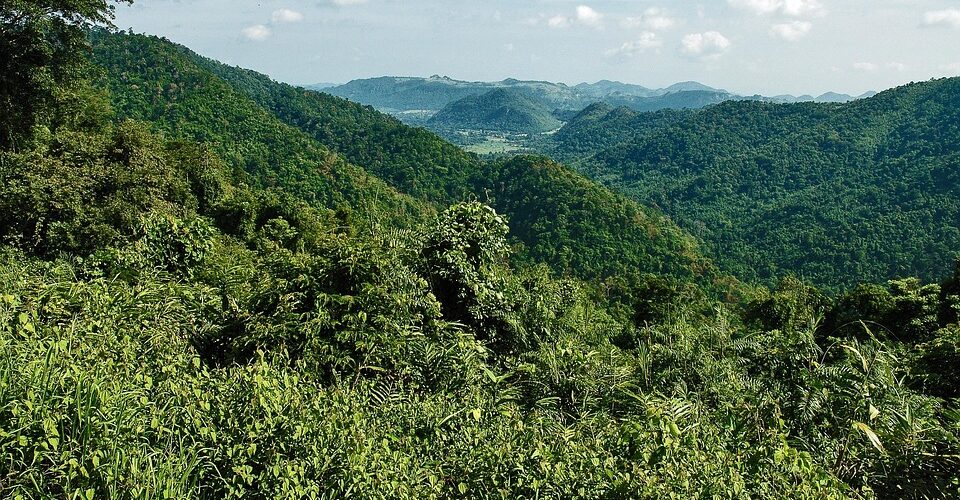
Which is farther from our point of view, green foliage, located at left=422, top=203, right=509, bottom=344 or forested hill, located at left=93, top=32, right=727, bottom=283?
forested hill, located at left=93, top=32, right=727, bottom=283

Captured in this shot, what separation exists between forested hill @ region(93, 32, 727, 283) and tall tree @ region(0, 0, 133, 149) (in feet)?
76.4

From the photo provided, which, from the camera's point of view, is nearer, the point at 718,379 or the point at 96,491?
the point at 96,491

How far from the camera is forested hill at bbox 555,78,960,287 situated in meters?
57.6

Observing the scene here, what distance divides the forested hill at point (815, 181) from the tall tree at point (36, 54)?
5919cm

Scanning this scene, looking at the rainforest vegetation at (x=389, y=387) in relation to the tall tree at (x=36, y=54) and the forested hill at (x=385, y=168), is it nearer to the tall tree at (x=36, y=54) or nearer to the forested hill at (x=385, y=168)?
the tall tree at (x=36, y=54)

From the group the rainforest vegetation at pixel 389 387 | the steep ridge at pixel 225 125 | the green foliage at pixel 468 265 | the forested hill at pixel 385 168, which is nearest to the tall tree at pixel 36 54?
the rainforest vegetation at pixel 389 387

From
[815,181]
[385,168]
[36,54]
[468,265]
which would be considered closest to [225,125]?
[385,168]

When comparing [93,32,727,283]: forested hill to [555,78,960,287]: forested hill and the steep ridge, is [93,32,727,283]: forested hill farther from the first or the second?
[555,78,960,287]: forested hill

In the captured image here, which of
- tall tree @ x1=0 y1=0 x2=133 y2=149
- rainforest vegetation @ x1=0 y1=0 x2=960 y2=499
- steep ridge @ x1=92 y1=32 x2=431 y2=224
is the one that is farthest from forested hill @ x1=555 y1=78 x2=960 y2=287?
tall tree @ x1=0 y1=0 x2=133 y2=149

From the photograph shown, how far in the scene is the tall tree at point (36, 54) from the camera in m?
12.9

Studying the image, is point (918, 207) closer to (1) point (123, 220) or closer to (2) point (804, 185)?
(2) point (804, 185)

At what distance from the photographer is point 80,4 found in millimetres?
13469

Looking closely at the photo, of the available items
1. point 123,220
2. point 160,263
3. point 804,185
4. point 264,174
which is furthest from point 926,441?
point 804,185

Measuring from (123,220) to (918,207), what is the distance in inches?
3066
